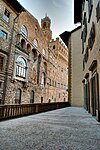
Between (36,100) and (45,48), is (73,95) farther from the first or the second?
(45,48)

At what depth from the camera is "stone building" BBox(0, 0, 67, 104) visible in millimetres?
15273

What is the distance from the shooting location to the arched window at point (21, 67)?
709 inches

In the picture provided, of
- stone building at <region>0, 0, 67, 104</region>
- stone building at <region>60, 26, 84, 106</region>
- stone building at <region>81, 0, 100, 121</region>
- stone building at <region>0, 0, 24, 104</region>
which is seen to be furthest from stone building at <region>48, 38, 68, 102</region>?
stone building at <region>81, 0, 100, 121</region>

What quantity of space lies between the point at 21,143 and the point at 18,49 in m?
15.6

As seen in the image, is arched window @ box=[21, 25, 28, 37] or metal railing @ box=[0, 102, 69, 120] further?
arched window @ box=[21, 25, 28, 37]

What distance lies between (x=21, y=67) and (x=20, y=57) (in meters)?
1.31

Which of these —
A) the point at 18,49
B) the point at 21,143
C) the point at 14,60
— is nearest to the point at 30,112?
the point at 21,143

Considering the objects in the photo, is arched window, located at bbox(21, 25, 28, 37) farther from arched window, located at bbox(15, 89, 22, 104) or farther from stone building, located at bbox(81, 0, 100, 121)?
stone building, located at bbox(81, 0, 100, 121)

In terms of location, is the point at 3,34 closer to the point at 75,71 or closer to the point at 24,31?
the point at 24,31

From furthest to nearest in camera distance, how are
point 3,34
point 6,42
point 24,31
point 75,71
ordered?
point 75,71 → point 24,31 → point 6,42 → point 3,34

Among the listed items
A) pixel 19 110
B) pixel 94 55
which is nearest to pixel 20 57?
pixel 19 110

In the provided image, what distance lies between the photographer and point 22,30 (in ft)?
64.0

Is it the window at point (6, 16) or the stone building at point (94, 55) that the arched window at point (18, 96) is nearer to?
the window at point (6, 16)

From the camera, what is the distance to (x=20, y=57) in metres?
18.4
